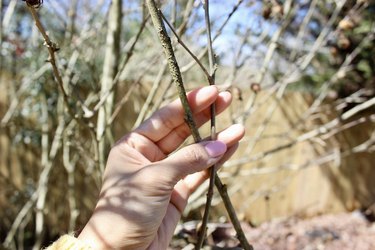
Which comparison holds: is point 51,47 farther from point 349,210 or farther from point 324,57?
point 349,210

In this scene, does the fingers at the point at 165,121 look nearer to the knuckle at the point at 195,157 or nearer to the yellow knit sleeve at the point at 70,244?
the knuckle at the point at 195,157

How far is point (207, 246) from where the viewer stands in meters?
1.74

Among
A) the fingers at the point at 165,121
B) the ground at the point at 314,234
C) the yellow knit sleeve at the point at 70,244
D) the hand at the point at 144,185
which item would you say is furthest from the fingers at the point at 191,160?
the ground at the point at 314,234

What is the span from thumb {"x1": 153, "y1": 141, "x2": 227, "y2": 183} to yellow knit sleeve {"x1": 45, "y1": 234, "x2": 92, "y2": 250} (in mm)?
273

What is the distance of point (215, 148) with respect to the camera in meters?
1.15

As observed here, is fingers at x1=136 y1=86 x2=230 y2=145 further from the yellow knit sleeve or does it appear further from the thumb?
the yellow knit sleeve

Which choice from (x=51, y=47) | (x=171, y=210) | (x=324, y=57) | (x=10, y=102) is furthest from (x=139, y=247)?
(x=324, y=57)

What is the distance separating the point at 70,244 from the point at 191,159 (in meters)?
0.38

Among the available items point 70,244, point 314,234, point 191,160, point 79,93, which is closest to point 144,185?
→ point 191,160

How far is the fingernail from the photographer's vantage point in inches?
44.8

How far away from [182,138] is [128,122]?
3920mm

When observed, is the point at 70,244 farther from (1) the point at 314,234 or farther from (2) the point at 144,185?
(1) the point at 314,234

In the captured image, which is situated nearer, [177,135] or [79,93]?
[177,135]

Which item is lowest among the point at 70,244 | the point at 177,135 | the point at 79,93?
the point at 70,244
